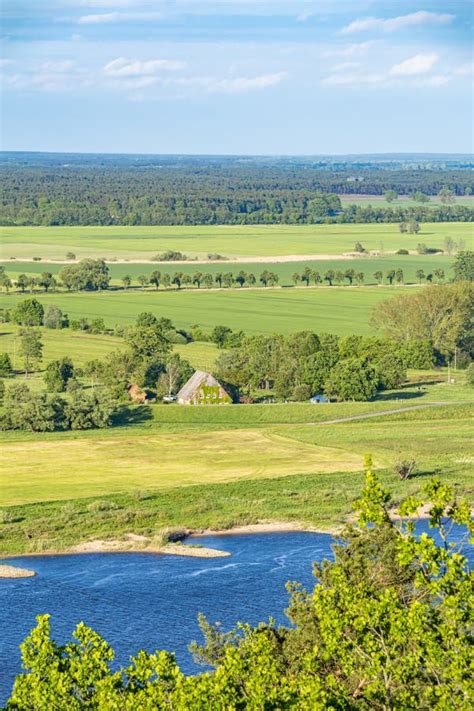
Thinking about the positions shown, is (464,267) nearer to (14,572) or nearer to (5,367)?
(5,367)

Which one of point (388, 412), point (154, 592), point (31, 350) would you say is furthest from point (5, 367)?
point (154, 592)

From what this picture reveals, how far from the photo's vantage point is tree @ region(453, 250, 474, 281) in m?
147

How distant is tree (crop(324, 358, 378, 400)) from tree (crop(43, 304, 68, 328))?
3504cm

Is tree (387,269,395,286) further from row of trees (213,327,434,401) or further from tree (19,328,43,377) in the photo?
tree (19,328,43,377)

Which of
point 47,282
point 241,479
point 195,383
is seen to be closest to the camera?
point 241,479

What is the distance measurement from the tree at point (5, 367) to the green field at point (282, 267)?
5931cm

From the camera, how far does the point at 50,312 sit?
117312mm

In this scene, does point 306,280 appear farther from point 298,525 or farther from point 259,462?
point 298,525

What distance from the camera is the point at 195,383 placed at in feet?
279

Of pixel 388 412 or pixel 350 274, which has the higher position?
pixel 350 274

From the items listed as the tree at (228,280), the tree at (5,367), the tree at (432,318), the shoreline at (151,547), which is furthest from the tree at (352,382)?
the tree at (228,280)

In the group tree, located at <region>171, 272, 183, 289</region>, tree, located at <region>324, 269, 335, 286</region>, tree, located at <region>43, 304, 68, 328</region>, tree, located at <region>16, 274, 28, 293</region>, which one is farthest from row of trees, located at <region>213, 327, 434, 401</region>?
tree, located at <region>324, 269, 335, 286</region>

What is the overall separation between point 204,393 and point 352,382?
918cm

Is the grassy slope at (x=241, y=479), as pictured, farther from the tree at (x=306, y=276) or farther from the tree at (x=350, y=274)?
the tree at (x=350, y=274)
